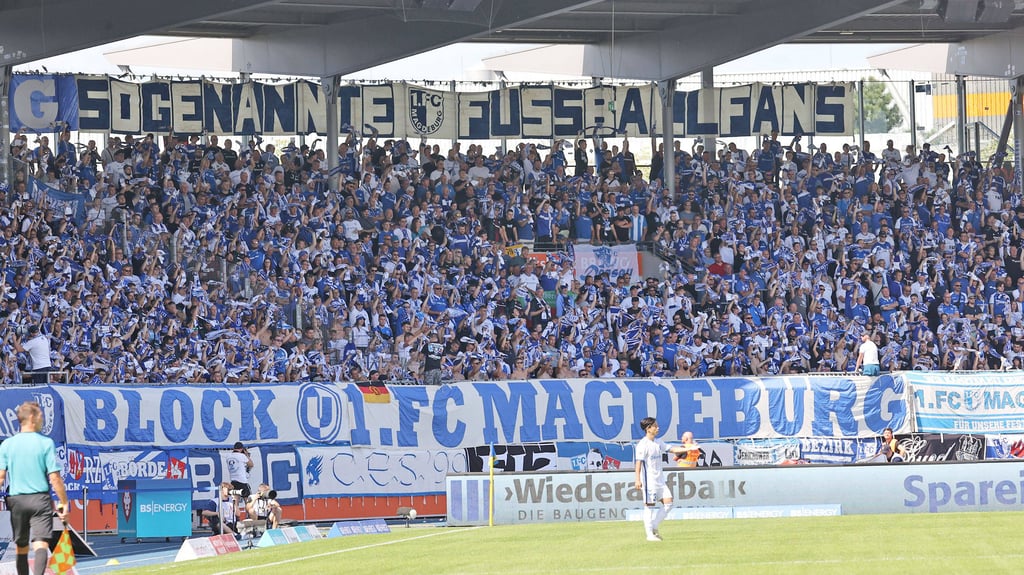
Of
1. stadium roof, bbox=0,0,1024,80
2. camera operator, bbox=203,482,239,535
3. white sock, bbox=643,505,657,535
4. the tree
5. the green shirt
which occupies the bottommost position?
camera operator, bbox=203,482,239,535

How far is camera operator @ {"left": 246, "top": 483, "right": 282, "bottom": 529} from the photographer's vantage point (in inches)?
986


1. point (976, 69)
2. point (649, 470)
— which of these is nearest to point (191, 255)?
point (649, 470)

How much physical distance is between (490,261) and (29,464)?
2269 cm

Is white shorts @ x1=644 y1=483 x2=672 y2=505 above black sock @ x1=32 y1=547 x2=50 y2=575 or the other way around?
the other way around

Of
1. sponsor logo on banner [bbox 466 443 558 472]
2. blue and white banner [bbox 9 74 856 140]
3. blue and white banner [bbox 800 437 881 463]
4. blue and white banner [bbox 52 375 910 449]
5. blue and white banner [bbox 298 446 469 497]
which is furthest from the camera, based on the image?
blue and white banner [bbox 9 74 856 140]

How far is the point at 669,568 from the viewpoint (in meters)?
14.9

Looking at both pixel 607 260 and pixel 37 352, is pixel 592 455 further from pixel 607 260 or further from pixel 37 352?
pixel 37 352

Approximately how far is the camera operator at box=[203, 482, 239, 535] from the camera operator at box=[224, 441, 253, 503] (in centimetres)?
36

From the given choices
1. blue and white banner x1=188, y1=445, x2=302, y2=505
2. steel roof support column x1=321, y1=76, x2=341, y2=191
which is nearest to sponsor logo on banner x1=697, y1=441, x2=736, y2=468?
blue and white banner x1=188, y1=445, x2=302, y2=505

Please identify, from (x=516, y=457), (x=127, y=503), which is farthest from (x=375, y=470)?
(x=127, y=503)

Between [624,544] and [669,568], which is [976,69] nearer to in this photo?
[624,544]

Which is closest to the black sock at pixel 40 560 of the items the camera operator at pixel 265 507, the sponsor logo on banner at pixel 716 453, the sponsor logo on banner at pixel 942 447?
the camera operator at pixel 265 507

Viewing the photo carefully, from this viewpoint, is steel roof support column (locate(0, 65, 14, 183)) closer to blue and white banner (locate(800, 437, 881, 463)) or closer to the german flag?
the german flag

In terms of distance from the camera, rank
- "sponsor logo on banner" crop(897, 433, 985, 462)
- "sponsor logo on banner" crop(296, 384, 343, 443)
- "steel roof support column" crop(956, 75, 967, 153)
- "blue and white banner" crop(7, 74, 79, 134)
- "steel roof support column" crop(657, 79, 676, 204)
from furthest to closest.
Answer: "steel roof support column" crop(956, 75, 967, 153), "steel roof support column" crop(657, 79, 676, 204), "blue and white banner" crop(7, 74, 79, 134), "sponsor logo on banner" crop(897, 433, 985, 462), "sponsor logo on banner" crop(296, 384, 343, 443)
